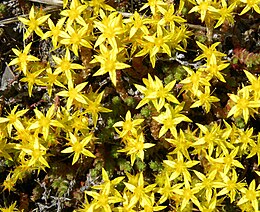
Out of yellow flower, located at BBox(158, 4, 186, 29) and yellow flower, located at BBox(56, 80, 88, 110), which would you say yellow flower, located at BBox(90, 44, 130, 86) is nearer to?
yellow flower, located at BBox(56, 80, 88, 110)

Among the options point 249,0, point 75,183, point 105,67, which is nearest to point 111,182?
point 75,183

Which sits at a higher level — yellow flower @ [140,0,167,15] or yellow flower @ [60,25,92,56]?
yellow flower @ [140,0,167,15]

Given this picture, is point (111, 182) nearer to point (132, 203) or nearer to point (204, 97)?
point (132, 203)

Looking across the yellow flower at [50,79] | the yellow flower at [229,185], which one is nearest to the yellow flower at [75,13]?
the yellow flower at [50,79]

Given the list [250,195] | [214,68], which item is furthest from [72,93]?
[250,195]

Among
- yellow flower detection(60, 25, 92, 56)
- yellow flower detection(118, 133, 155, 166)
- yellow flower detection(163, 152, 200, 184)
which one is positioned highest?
yellow flower detection(60, 25, 92, 56)

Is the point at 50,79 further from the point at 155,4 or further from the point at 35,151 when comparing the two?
the point at 155,4

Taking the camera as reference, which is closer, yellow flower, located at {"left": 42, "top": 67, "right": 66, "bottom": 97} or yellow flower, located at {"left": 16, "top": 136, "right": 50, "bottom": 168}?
yellow flower, located at {"left": 16, "top": 136, "right": 50, "bottom": 168}

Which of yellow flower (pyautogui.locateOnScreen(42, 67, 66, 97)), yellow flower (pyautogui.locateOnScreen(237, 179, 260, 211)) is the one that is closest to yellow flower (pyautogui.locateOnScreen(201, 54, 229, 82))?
yellow flower (pyautogui.locateOnScreen(237, 179, 260, 211))
